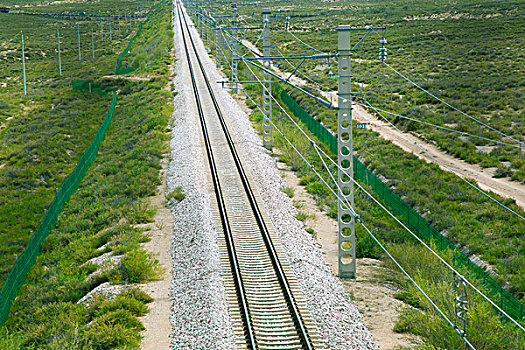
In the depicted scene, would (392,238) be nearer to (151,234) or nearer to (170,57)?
(151,234)

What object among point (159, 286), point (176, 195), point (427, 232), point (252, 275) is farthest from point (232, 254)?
point (176, 195)

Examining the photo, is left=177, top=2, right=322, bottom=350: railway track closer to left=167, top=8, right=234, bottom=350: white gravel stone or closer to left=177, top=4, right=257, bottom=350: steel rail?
left=177, top=4, right=257, bottom=350: steel rail

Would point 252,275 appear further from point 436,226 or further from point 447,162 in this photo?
point 447,162

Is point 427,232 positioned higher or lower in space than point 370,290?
higher

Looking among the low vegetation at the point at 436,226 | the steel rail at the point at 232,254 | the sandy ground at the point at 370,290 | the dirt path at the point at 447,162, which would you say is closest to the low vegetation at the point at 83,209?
the steel rail at the point at 232,254

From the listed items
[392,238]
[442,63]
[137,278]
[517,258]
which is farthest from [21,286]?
[442,63]

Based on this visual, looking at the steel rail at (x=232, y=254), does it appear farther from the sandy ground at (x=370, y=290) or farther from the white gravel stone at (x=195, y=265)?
the sandy ground at (x=370, y=290)
